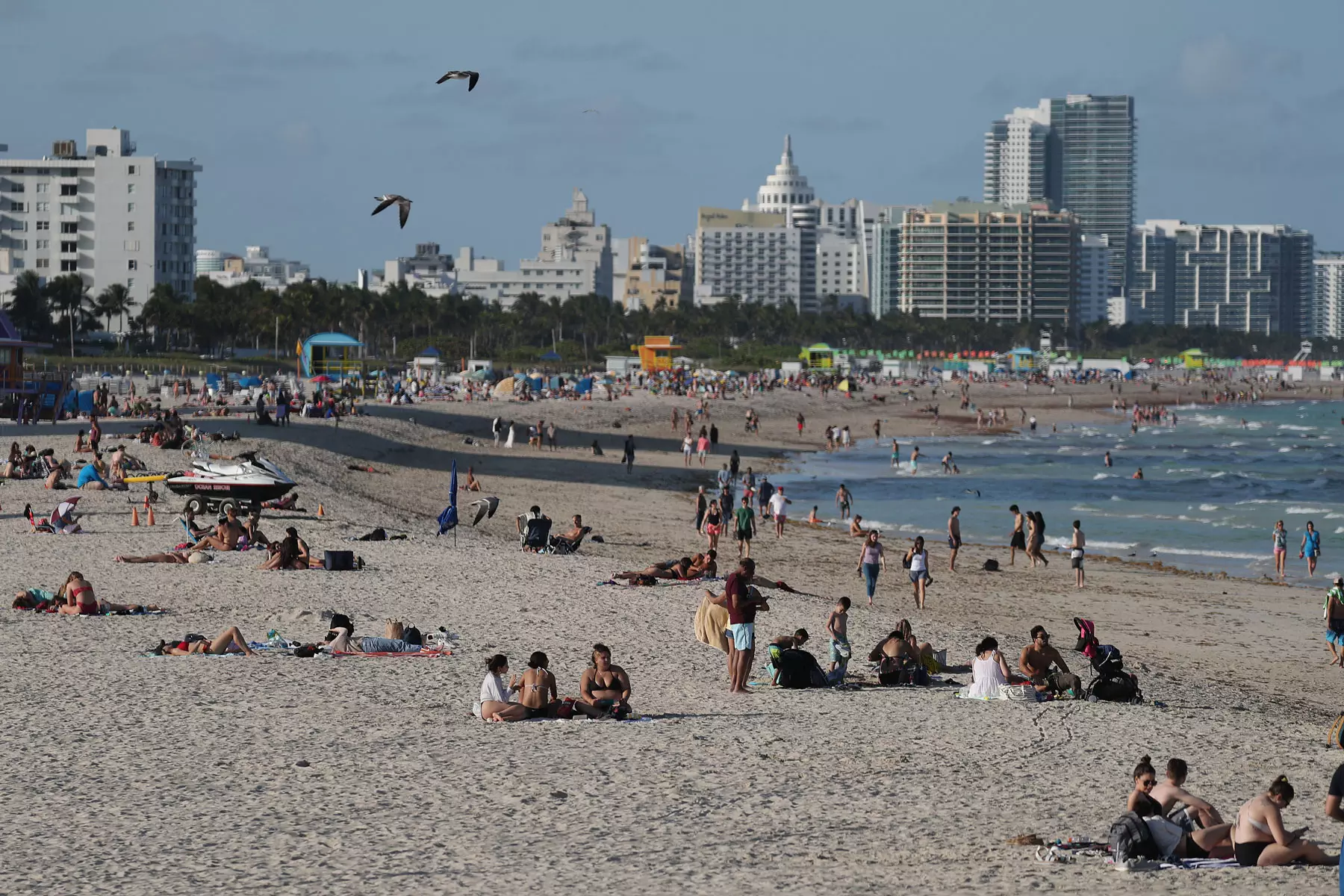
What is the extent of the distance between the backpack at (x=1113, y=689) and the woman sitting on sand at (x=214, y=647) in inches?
300

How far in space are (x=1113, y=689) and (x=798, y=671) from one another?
276 centimetres

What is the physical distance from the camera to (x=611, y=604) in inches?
712

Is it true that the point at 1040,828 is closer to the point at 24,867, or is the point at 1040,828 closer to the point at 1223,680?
the point at 24,867

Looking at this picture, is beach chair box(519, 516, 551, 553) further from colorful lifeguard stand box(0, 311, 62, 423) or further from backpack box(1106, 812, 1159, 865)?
colorful lifeguard stand box(0, 311, 62, 423)

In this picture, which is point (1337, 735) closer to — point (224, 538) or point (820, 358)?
point (224, 538)

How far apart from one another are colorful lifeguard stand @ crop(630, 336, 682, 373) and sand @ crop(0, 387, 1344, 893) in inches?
3084

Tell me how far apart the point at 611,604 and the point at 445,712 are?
18.3ft

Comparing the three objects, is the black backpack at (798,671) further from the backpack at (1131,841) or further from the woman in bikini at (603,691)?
the backpack at (1131,841)

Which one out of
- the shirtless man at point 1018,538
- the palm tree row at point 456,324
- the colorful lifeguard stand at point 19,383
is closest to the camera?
the shirtless man at point 1018,538

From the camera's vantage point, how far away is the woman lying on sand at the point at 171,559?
64.6ft

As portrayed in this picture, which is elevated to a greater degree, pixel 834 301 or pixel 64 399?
pixel 834 301

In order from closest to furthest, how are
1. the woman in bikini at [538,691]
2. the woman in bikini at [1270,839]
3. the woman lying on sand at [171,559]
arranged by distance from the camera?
1. the woman in bikini at [1270,839]
2. the woman in bikini at [538,691]
3. the woman lying on sand at [171,559]

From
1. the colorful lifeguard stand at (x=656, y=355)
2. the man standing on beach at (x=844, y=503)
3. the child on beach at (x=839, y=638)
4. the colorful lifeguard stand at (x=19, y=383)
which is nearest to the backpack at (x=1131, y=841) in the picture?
the child on beach at (x=839, y=638)

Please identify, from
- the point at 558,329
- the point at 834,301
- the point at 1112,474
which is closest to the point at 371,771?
the point at 1112,474
